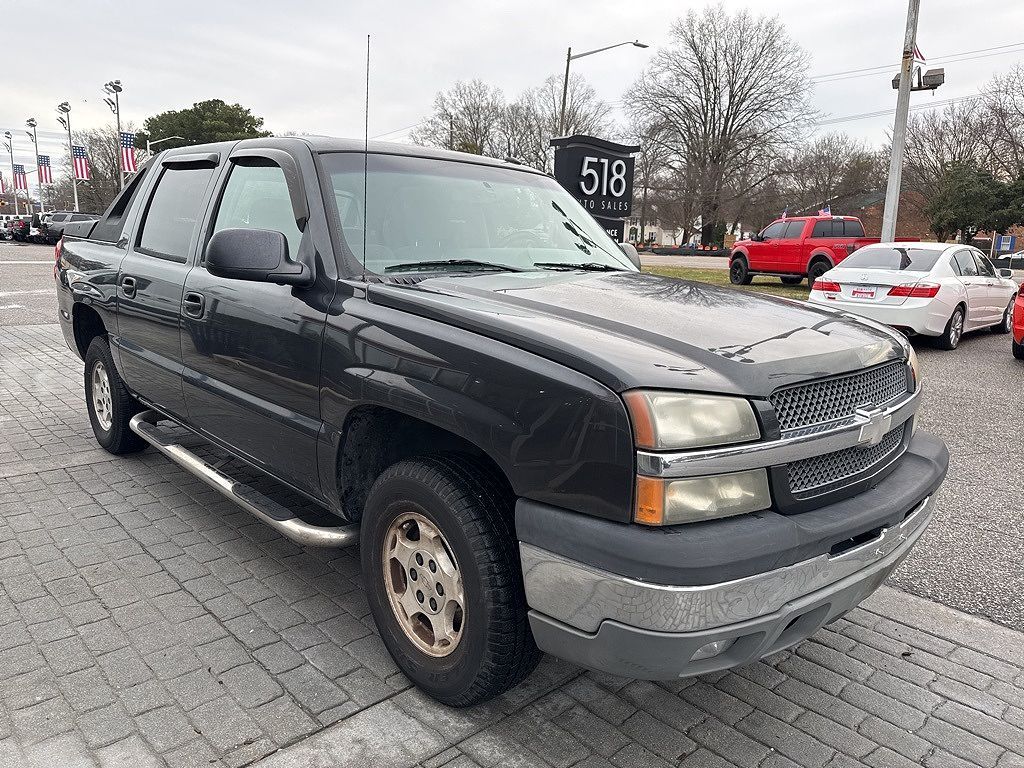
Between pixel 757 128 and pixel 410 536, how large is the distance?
2113 inches

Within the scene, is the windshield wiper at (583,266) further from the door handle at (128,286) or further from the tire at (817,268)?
the tire at (817,268)

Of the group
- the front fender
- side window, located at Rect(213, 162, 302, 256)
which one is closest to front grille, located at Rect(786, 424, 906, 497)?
the front fender

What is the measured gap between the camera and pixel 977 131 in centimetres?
4816

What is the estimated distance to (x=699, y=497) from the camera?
6.32 feet

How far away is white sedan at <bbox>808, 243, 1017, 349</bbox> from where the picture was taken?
32.6 feet

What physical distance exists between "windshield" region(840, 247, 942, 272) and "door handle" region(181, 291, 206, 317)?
9.87m

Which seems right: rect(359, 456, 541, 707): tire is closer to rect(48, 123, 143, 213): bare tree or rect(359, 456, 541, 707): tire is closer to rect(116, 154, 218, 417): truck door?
rect(116, 154, 218, 417): truck door

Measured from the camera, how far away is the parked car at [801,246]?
18281 millimetres

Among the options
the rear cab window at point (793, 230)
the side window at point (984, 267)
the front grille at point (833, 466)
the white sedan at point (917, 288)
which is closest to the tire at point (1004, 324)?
the side window at point (984, 267)

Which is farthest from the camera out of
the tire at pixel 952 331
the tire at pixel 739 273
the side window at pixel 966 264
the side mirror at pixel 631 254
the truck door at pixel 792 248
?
the tire at pixel 739 273

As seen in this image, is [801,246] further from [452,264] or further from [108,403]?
[452,264]

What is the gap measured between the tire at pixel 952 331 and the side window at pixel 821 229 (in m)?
8.38

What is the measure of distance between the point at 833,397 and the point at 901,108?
1620cm

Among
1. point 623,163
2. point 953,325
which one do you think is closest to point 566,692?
point 623,163
